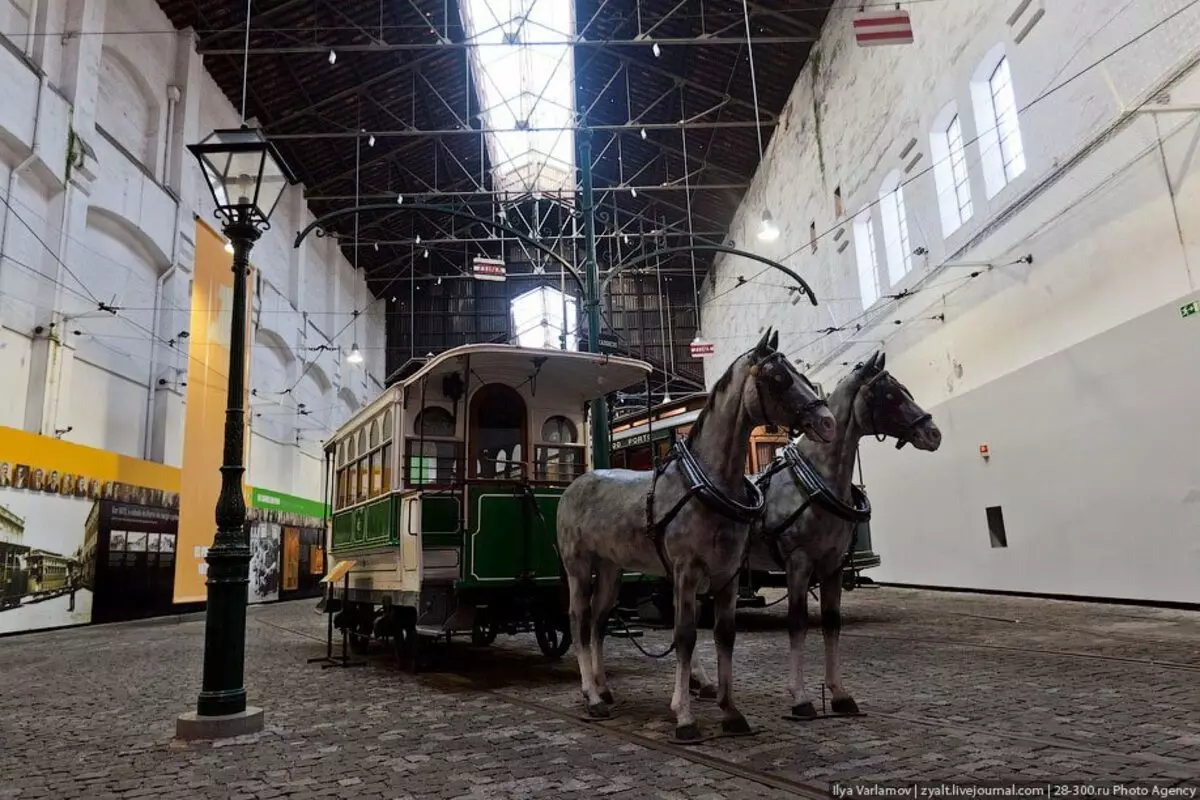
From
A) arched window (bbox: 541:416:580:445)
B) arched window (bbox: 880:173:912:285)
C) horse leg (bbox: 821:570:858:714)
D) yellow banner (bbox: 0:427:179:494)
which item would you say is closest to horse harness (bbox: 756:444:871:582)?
horse leg (bbox: 821:570:858:714)

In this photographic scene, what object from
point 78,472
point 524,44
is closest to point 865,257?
point 524,44

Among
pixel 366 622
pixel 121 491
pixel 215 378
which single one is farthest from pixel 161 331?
pixel 366 622

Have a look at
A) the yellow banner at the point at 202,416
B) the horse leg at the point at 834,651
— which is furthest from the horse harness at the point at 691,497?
the yellow banner at the point at 202,416

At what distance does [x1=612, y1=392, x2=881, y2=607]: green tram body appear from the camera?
8852 mm

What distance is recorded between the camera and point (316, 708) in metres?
5.25

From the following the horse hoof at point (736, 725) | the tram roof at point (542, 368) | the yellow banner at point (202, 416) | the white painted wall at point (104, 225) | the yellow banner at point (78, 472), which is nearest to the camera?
the horse hoof at point (736, 725)

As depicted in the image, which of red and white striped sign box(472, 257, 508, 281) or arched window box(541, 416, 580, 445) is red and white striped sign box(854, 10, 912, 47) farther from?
red and white striped sign box(472, 257, 508, 281)

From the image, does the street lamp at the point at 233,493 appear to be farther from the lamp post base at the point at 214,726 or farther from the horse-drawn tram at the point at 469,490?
the horse-drawn tram at the point at 469,490

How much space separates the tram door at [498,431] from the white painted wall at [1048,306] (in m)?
7.02

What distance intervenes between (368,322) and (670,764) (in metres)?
31.6

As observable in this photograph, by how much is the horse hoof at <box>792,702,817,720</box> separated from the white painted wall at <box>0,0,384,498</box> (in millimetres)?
13689

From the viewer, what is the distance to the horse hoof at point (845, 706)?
168 inches

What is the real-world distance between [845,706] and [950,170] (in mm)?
11645

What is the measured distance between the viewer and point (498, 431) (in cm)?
755
